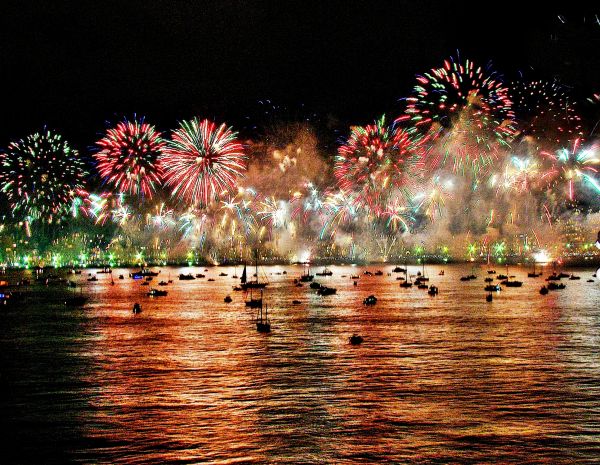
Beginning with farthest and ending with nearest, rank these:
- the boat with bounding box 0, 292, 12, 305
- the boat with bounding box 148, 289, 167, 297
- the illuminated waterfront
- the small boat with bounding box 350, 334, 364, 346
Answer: the boat with bounding box 148, 289, 167, 297
the boat with bounding box 0, 292, 12, 305
the small boat with bounding box 350, 334, 364, 346
the illuminated waterfront

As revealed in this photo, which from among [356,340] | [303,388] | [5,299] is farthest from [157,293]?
[303,388]

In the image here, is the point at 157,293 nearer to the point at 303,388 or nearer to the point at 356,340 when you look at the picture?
the point at 356,340

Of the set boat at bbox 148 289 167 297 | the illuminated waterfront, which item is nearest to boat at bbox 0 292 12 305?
the illuminated waterfront

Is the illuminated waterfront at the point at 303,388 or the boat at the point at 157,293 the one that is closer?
the illuminated waterfront at the point at 303,388

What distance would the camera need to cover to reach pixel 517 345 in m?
60.6

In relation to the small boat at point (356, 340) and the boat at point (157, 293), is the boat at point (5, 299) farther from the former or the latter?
the small boat at point (356, 340)

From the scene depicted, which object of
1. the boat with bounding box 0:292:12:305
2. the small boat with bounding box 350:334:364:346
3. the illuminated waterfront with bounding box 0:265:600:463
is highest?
the boat with bounding box 0:292:12:305

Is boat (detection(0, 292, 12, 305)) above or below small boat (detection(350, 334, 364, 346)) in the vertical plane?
above

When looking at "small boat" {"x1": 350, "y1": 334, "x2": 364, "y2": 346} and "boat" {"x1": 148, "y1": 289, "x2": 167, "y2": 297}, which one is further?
"boat" {"x1": 148, "y1": 289, "x2": 167, "y2": 297}

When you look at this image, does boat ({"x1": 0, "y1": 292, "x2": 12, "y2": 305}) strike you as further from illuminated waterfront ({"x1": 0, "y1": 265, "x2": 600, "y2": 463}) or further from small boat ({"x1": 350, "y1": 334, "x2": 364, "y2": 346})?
small boat ({"x1": 350, "y1": 334, "x2": 364, "y2": 346})

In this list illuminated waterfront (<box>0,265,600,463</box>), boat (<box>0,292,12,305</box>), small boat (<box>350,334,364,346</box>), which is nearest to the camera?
illuminated waterfront (<box>0,265,600,463</box>)

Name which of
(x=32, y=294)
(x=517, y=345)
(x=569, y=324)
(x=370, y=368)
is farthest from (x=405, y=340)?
(x=32, y=294)

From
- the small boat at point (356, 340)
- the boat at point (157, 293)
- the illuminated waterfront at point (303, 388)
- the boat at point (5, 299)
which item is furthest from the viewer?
the boat at point (157, 293)

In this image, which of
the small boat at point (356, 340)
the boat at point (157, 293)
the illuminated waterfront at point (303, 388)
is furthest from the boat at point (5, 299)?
the small boat at point (356, 340)
